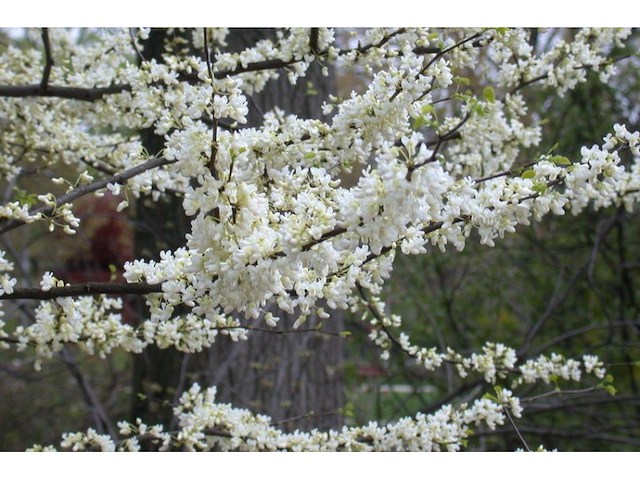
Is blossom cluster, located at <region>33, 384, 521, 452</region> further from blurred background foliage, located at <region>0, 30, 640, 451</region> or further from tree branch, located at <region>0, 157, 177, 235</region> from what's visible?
blurred background foliage, located at <region>0, 30, 640, 451</region>

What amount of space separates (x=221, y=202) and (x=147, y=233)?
2.07 m

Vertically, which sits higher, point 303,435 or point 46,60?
point 46,60

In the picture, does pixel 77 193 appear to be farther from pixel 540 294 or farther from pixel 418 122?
pixel 540 294

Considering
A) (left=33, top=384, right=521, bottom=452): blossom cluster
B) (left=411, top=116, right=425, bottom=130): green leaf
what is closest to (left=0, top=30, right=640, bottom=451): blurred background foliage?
(left=33, top=384, right=521, bottom=452): blossom cluster

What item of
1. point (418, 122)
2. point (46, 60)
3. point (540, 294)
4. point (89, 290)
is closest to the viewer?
point (418, 122)

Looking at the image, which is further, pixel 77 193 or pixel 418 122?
pixel 77 193

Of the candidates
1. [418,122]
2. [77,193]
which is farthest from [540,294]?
[418,122]

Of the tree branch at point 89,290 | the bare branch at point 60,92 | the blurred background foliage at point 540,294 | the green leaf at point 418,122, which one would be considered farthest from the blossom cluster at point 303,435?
the blurred background foliage at point 540,294

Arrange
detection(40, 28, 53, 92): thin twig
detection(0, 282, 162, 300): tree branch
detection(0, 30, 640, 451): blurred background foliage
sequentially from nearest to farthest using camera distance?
detection(0, 282, 162, 300): tree branch
detection(40, 28, 53, 92): thin twig
detection(0, 30, 640, 451): blurred background foliage

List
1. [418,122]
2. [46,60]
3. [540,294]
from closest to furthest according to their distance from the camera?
[418,122] → [46,60] → [540,294]

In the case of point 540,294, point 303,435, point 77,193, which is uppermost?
point 540,294

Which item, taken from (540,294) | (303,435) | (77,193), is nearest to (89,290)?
(77,193)

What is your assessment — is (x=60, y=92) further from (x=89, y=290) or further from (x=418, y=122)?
(x=418, y=122)
